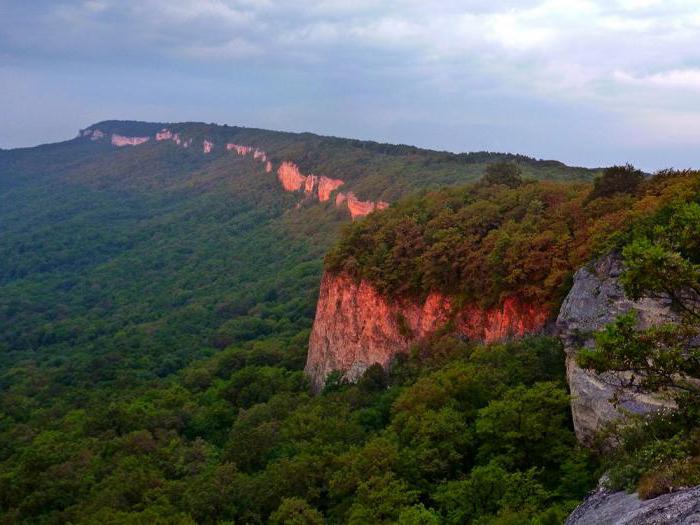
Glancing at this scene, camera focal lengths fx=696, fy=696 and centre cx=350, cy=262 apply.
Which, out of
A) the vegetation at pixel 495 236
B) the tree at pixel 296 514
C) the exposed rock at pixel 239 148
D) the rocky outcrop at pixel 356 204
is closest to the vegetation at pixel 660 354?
the tree at pixel 296 514

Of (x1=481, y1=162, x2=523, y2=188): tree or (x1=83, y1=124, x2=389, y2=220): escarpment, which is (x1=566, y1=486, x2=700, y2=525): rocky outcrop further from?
(x1=83, y1=124, x2=389, y2=220): escarpment

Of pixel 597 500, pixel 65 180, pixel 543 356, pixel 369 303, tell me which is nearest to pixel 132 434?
pixel 369 303

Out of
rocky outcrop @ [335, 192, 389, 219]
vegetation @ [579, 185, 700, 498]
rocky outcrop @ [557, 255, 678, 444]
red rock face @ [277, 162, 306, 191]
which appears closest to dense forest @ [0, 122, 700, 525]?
vegetation @ [579, 185, 700, 498]

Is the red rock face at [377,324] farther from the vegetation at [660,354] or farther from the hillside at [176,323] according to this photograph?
the vegetation at [660,354]

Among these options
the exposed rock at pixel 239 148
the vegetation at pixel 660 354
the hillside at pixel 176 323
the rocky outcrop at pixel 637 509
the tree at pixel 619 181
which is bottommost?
A: the hillside at pixel 176 323

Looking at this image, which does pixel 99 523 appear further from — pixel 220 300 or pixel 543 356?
pixel 220 300

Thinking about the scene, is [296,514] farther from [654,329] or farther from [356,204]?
[356,204]

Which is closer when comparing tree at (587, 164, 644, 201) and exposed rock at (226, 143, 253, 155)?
tree at (587, 164, 644, 201)
